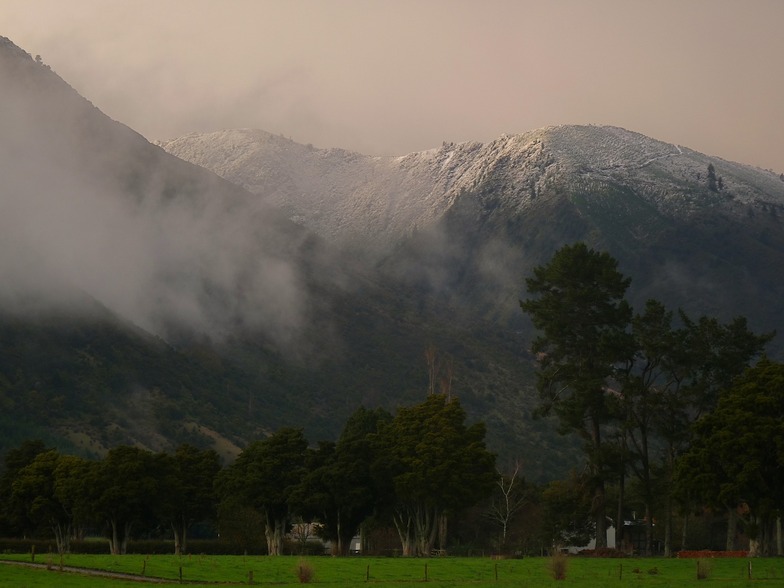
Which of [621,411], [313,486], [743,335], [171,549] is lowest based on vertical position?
[171,549]

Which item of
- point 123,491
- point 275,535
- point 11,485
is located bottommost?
point 275,535

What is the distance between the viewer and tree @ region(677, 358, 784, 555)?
65500 millimetres

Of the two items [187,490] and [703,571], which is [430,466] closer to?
[187,490]

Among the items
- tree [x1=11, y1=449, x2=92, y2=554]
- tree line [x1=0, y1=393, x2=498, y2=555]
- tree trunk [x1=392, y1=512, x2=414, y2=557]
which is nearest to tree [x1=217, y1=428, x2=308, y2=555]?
tree line [x1=0, y1=393, x2=498, y2=555]

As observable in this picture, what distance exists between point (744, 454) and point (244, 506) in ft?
158

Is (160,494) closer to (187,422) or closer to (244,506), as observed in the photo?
(244,506)

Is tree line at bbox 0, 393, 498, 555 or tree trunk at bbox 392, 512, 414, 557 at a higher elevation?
tree line at bbox 0, 393, 498, 555

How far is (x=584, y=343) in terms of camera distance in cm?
8788

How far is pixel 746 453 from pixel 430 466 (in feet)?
96.6

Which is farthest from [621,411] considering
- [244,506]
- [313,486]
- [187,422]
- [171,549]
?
[187,422]

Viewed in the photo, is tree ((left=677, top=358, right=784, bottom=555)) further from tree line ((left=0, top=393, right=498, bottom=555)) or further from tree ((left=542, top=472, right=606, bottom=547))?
tree ((left=542, top=472, right=606, bottom=547))

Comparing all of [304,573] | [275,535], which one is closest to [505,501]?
[275,535]

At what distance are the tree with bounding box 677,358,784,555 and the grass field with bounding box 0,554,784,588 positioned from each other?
4.86m

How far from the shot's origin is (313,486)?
92.8m
